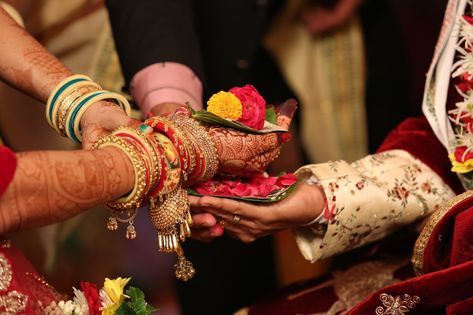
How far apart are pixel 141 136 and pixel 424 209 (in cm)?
51

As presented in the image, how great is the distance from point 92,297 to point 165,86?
48cm

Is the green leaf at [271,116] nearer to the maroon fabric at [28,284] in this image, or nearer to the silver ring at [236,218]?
the silver ring at [236,218]

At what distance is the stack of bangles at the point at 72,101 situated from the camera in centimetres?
103

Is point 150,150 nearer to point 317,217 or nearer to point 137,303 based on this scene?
point 137,303

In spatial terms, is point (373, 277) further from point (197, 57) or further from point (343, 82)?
point (343, 82)

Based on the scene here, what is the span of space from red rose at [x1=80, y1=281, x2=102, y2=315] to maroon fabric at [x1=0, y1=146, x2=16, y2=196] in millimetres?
198

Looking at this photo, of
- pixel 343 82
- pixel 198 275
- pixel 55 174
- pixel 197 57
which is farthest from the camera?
pixel 343 82

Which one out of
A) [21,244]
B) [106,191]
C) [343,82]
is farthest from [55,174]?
[343,82]

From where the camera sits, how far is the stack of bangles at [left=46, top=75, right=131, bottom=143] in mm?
1025

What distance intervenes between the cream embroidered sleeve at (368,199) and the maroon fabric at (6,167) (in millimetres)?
504

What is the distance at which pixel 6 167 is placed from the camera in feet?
2.48

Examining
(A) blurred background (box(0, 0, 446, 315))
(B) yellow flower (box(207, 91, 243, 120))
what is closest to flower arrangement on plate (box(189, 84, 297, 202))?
(B) yellow flower (box(207, 91, 243, 120))

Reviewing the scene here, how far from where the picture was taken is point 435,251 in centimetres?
106

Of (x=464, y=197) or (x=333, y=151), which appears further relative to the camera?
(x=333, y=151)
